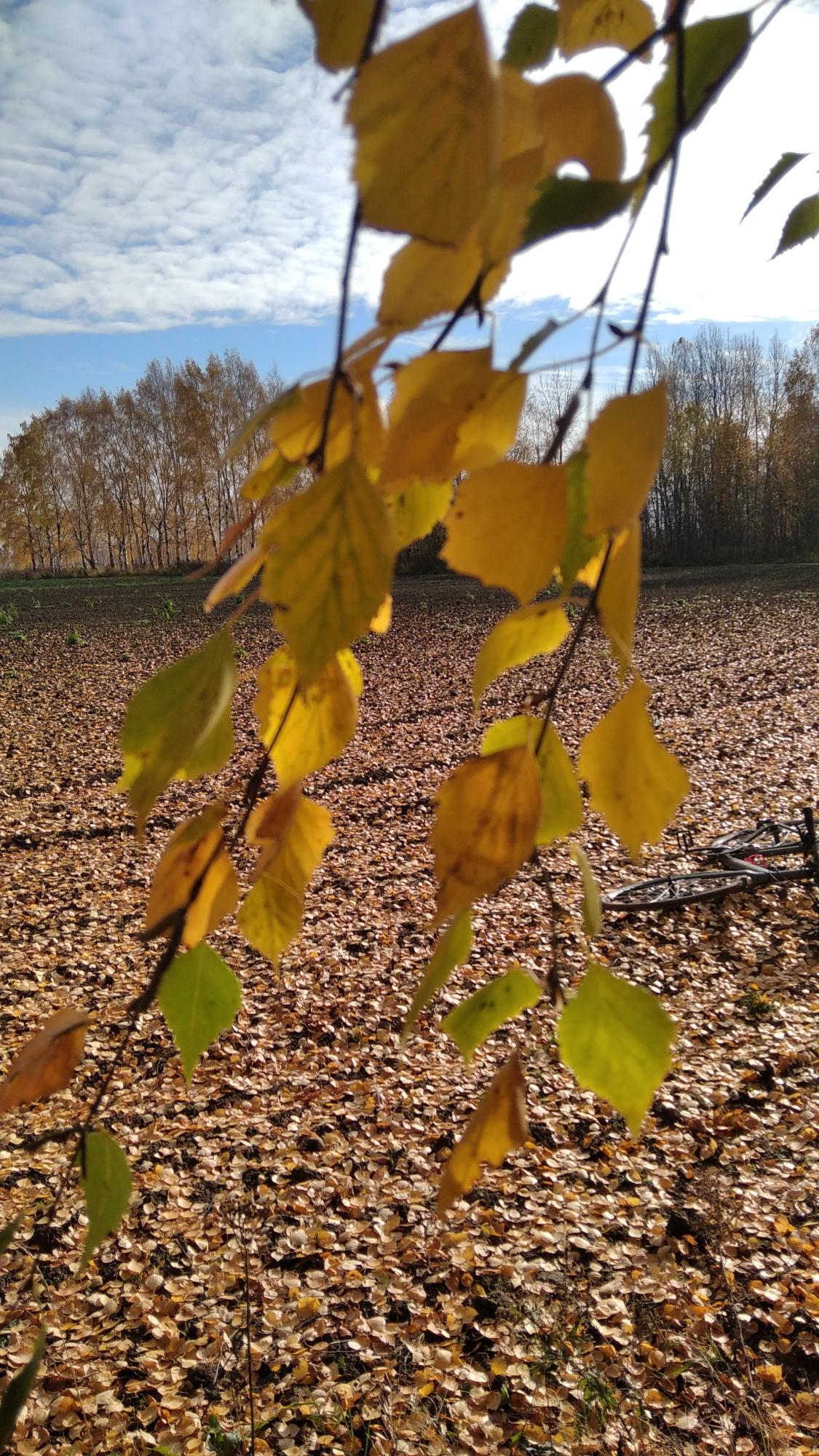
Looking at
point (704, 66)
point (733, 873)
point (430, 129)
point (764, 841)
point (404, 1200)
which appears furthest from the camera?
point (764, 841)

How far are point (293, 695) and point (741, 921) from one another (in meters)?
4.07

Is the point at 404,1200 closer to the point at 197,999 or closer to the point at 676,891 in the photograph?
the point at 676,891

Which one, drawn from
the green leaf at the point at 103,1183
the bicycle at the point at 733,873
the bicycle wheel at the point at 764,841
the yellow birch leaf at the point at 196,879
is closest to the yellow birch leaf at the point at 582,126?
the yellow birch leaf at the point at 196,879

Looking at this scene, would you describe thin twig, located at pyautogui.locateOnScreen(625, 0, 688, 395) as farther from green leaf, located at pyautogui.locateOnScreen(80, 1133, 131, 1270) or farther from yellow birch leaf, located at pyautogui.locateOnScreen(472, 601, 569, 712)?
green leaf, located at pyautogui.locateOnScreen(80, 1133, 131, 1270)

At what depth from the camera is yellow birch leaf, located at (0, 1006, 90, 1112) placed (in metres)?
0.29

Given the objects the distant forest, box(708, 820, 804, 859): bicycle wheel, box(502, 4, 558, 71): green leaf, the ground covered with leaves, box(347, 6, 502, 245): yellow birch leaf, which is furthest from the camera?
the distant forest

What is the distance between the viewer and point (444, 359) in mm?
217

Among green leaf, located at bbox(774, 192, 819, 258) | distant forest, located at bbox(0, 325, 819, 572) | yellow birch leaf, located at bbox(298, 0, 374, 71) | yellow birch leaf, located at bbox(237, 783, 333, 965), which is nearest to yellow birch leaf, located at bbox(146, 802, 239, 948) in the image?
yellow birch leaf, located at bbox(237, 783, 333, 965)

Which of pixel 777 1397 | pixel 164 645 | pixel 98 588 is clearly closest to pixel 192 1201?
pixel 777 1397

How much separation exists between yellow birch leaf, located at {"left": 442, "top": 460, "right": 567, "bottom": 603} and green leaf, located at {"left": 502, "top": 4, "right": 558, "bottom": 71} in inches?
10.7

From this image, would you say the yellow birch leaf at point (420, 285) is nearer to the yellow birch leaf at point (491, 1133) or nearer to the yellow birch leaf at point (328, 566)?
the yellow birch leaf at point (328, 566)

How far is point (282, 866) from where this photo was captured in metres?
0.32

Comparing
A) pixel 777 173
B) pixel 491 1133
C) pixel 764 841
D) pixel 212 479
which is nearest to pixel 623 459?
pixel 491 1133

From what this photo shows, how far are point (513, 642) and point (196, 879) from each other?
0.46 feet
